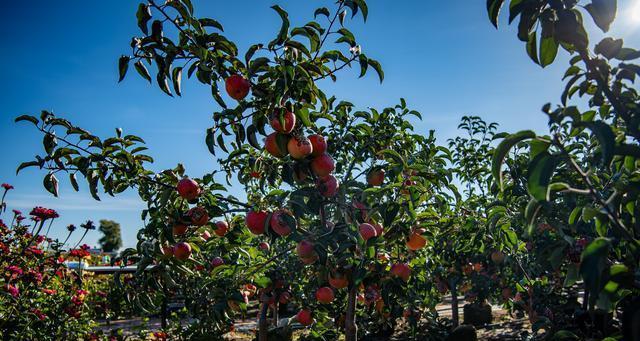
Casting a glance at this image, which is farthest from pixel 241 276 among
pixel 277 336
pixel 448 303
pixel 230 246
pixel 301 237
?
pixel 448 303

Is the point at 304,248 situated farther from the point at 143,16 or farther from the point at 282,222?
the point at 143,16

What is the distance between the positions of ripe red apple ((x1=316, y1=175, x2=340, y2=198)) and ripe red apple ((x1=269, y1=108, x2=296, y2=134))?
393 mm

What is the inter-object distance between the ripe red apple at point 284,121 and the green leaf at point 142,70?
683 mm

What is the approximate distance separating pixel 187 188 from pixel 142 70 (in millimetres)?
737

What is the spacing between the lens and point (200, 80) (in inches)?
78.4

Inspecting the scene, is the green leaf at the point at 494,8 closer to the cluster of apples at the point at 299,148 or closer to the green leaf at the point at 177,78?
the cluster of apples at the point at 299,148

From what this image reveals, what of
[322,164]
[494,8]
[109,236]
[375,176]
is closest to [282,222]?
[322,164]

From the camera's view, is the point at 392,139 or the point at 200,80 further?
the point at 392,139

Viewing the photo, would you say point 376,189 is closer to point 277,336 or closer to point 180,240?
point 180,240

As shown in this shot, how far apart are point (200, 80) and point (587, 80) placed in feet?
5.67

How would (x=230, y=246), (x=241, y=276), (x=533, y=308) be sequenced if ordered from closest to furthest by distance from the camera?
(x=241, y=276), (x=230, y=246), (x=533, y=308)

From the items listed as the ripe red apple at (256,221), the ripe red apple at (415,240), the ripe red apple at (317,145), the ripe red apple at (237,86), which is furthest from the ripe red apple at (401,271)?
the ripe red apple at (237,86)

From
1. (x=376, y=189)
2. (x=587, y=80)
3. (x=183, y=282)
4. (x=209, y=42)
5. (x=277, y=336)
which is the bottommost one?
(x=277, y=336)

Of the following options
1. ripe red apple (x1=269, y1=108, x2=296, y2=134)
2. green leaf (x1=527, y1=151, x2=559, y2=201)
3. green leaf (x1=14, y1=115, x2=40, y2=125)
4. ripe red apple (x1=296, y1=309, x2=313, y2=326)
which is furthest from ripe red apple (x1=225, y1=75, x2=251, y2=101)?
ripe red apple (x1=296, y1=309, x2=313, y2=326)
